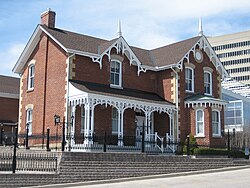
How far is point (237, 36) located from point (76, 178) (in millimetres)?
125278

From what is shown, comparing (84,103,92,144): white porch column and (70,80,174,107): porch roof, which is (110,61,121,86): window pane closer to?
(70,80,174,107): porch roof

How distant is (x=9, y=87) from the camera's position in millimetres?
40188

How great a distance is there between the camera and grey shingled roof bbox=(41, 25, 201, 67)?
28.5 meters

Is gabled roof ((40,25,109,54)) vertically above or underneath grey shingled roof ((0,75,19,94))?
above

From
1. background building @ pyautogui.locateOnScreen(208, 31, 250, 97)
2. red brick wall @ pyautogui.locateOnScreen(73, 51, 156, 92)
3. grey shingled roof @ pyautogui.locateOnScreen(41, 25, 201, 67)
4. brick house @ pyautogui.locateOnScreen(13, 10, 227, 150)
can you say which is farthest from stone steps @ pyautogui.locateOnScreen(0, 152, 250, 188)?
background building @ pyautogui.locateOnScreen(208, 31, 250, 97)

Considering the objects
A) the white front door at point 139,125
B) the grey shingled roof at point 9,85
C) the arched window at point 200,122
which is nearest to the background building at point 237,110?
the arched window at point 200,122

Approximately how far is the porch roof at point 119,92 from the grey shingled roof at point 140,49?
7.65 feet

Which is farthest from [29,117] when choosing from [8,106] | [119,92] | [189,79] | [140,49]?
[189,79]

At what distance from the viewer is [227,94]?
5669 cm

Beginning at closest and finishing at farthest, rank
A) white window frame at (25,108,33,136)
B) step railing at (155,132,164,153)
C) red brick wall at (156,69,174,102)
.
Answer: step railing at (155,132,164,153) < white window frame at (25,108,33,136) < red brick wall at (156,69,174,102)

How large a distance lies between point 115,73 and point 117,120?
3.43m

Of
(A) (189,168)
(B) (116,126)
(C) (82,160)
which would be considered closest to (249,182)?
(A) (189,168)

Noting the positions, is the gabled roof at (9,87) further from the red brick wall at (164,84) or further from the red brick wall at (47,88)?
the red brick wall at (164,84)

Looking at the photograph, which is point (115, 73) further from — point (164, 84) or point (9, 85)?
point (9, 85)
